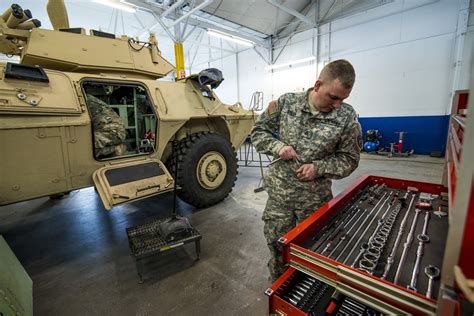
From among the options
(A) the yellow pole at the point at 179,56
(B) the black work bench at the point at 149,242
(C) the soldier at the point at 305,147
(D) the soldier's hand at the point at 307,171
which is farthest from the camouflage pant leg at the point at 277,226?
(A) the yellow pole at the point at 179,56

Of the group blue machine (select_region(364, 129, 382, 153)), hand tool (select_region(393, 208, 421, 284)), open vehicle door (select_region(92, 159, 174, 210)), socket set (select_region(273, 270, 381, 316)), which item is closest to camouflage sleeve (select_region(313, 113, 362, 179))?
hand tool (select_region(393, 208, 421, 284))

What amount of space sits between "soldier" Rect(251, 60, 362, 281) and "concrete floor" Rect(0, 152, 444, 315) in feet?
1.90

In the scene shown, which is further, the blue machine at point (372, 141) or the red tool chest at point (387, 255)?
the blue machine at point (372, 141)

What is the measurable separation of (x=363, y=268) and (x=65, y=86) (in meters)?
2.81

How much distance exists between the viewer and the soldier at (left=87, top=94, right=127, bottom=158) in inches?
96.7

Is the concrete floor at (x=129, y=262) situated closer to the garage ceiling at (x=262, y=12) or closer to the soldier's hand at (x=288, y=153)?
the soldier's hand at (x=288, y=153)

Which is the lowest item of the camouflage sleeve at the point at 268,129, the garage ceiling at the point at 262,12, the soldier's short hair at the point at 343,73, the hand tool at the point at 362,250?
the hand tool at the point at 362,250

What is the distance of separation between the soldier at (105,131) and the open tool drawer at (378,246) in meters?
2.30

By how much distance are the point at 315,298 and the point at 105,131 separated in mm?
2527

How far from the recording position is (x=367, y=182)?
175 centimetres

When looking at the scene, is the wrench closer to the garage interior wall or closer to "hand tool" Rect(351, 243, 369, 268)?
"hand tool" Rect(351, 243, 369, 268)

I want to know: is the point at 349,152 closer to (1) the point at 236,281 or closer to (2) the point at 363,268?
(2) the point at 363,268

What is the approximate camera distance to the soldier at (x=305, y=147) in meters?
1.35

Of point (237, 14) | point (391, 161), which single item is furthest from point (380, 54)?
point (237, 14)
